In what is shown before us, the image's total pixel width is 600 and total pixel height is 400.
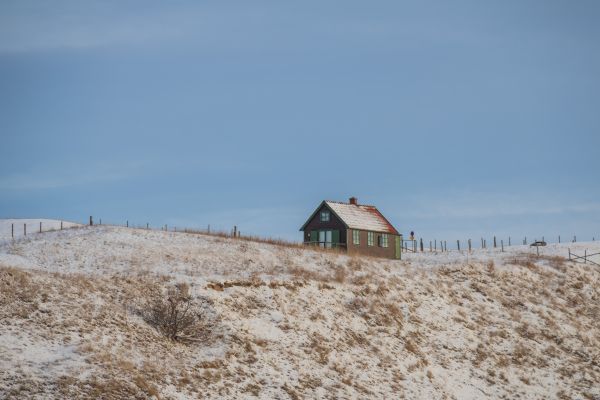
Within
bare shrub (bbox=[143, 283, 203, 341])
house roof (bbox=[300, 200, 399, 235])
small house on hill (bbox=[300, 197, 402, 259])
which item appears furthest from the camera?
house roof (bbox=[300, 200, 399, 235])

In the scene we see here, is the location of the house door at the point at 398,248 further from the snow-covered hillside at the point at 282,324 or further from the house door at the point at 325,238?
the snow-covered hillside at the point at 282,324

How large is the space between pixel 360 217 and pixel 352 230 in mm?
3439

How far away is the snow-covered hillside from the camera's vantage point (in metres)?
27.1

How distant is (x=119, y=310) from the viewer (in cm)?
3234

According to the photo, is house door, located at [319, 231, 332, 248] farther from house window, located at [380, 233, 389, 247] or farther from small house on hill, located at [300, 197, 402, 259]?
house window, located at [380, 233, 389, 247]

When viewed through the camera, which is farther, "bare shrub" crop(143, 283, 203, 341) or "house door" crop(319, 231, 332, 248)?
"house door" crop(319, 231, 332, 248)

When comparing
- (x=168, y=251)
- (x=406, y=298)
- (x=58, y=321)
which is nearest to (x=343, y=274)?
(x=406, y=298)

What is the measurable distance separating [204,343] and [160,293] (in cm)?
544

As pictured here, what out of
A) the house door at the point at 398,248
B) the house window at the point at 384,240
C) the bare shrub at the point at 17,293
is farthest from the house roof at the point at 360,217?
the bare shrub at the point at 17,293

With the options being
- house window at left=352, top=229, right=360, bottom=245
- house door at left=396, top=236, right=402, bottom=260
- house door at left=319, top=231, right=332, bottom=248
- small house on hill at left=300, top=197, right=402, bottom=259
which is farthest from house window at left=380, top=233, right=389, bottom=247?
house door at left=319, top=231, right=332, bottom=248

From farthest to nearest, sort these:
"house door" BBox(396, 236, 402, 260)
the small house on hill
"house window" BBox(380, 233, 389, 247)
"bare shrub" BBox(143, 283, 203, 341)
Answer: "house door" BBox(396, 236, 402, 260)
"house window" BBox(380, 233, 389, 247)
the small house on hill
"bare shrub" BBox(143, 283, 203, 341)

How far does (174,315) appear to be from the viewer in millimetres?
32562

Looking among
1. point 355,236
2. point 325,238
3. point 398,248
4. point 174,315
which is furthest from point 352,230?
point 174,315

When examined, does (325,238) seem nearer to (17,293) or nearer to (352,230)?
(352,230)
